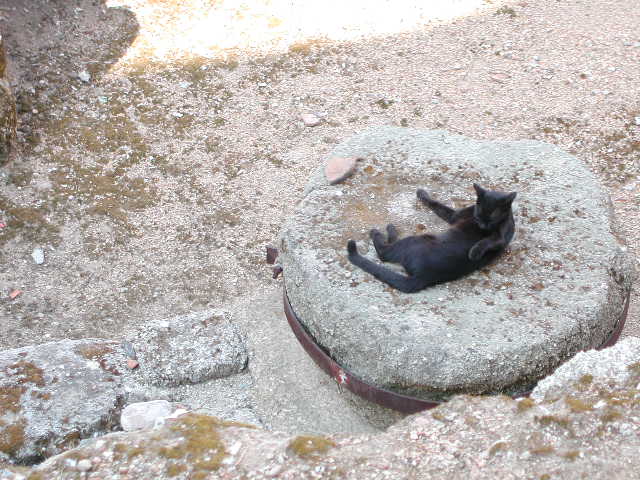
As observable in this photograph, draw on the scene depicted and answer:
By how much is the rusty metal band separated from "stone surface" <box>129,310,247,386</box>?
712 mm

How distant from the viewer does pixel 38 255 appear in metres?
6.01

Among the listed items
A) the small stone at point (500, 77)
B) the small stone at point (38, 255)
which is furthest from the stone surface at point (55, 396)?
the small stone at point (500, 77)

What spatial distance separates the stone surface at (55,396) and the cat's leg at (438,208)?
233 cm

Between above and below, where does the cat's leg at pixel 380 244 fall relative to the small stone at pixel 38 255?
above

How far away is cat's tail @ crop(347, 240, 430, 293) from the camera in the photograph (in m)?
3.92

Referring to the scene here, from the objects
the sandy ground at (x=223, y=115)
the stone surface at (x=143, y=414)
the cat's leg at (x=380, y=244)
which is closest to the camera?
the stone surface at (x=143, y=414)

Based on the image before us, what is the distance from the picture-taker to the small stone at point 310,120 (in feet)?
24.0

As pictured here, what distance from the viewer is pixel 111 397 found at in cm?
425

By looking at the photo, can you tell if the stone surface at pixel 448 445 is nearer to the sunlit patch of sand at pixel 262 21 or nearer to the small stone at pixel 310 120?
the small stone at pixel 310 120

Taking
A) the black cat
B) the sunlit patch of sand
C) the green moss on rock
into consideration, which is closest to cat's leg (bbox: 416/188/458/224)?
the black cat

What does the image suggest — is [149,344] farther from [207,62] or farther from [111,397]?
[207,62]

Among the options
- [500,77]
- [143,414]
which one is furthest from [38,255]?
[500,77]

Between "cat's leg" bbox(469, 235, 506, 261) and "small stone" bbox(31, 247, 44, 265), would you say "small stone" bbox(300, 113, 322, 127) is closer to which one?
"small stone" bbox(31, 247, 44, 265)

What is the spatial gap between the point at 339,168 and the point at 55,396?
2.44 meters
